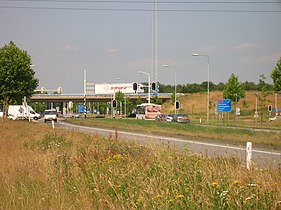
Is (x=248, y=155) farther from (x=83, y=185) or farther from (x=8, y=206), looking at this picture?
(x=8, y=206)

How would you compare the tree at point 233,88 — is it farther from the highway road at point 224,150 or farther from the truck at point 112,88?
the highway road at point 224,150

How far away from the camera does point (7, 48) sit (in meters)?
54.2

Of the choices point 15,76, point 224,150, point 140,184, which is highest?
point 15,76

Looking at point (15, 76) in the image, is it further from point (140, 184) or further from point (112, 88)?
point (112, 88)

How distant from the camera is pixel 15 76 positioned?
171 ft

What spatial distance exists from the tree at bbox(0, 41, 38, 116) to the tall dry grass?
42.7m

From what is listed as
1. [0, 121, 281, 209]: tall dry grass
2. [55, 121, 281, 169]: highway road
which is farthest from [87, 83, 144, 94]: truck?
[0, 121, 281, 209]: tall dry grass

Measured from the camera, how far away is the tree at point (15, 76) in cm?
5144

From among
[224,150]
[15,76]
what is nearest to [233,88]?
[15,76]

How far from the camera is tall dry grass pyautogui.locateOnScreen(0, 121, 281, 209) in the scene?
5559 mm

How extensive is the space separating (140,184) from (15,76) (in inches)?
1874

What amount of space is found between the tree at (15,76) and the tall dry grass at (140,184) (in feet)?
140

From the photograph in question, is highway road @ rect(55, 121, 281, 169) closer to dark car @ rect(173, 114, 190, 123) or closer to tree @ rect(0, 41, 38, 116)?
tree @ rect(0, 41, 38, 116)

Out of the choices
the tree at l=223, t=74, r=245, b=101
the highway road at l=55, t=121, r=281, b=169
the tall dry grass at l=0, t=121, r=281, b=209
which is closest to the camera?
the tall dry grass at l=0, t=121, r=281, b=209
